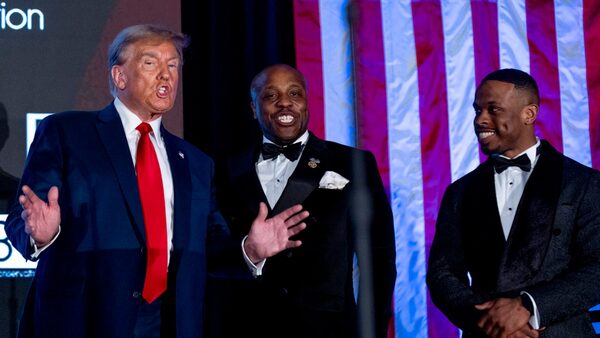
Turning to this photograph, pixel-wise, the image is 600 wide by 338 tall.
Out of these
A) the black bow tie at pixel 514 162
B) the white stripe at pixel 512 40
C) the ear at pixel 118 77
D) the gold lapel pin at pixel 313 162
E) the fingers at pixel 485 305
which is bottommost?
the fingers at pixel 485 305

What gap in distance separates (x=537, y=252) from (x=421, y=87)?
1502mm

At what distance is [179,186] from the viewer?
108 inches

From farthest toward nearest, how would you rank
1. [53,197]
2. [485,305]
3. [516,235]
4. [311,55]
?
[311,55] < [516,235] < [485,305] < [53,197]

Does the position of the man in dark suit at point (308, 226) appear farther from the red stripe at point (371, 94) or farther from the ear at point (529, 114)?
the red stripe at point (371, 94)

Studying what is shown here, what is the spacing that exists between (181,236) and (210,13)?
6.27 feet

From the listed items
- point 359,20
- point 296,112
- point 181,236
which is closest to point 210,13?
point 359,20

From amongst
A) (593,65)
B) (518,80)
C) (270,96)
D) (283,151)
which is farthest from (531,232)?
(593,65)

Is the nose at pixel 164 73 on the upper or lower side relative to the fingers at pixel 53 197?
upper

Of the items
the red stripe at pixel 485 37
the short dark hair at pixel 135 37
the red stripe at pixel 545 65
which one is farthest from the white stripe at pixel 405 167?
the short dark hair at pixel 135 37

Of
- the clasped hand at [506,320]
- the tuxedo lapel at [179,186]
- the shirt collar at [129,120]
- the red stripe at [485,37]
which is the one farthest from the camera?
the red stripe at [485,37]

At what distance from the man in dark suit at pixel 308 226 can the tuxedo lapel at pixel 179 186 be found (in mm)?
579

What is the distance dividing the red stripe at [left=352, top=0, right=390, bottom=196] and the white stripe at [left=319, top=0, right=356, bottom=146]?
1.9 inches

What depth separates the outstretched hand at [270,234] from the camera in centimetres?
276

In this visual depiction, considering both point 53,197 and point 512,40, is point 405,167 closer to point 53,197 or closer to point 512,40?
point 512,40
